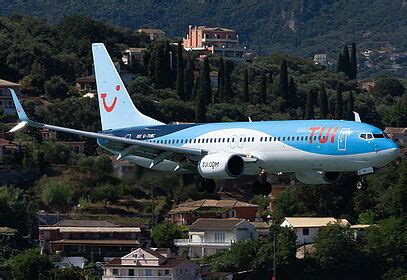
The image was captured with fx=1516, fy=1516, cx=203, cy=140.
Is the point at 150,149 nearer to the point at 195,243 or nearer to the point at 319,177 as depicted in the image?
the point at 319,177

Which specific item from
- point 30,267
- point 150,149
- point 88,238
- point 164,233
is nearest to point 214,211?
point 164,233

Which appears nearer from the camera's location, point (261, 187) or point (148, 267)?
point (261, 187)

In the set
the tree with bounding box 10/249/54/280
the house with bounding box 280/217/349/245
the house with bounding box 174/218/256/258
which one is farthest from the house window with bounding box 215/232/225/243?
the tree with bounding box 10/249/54/280

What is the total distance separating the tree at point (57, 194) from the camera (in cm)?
11038

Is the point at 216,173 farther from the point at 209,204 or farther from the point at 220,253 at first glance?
the point at 209,204

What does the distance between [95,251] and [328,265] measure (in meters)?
24.7

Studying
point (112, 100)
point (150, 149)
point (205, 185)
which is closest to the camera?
point (205, 185)

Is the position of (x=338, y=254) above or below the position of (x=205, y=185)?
below

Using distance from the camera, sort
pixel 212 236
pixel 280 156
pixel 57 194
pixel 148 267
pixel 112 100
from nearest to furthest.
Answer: pixel 280 156 → pixel 112 100 → pixel 57 194 → pixel 148 267 → pixel 212 236

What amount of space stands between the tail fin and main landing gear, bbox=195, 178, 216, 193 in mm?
7999

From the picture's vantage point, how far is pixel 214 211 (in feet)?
564

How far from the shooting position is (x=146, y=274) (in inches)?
5792

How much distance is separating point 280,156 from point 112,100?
690 inches

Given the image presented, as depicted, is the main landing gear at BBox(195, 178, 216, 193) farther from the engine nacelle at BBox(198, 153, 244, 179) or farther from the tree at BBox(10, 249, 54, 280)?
the tree at BBox(10, 249, 54, 280)
